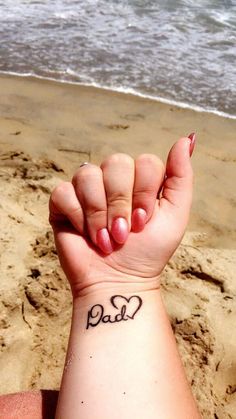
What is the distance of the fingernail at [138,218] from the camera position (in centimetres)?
146

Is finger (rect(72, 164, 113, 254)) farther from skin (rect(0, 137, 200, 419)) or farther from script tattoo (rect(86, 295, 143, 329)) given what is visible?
script tattoo (rect(86, 295, 143, 329))

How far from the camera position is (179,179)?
152cm

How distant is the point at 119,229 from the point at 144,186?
0.50 ft

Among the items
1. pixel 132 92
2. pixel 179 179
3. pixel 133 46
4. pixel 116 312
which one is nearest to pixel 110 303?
pixel 116 312

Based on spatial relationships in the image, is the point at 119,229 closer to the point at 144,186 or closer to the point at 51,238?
the point at 144,186

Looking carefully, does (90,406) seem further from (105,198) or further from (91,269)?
(105,198)

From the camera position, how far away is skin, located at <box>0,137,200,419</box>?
1444 mm

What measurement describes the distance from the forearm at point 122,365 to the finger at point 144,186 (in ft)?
0.78

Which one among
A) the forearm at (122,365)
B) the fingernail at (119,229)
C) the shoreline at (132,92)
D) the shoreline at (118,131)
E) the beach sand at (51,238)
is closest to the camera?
the forearm at (122,365)

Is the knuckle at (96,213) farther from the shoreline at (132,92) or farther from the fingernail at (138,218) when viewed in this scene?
the shoreline at (132,92)

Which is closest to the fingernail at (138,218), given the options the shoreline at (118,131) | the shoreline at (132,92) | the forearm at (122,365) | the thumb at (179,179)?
the thumb at (179,179)

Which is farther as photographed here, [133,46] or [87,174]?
[133,46]

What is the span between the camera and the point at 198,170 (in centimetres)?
328

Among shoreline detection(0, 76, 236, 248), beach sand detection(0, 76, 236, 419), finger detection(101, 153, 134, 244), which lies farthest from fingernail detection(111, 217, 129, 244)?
shoreline detection(0, 76, 236, 248)
